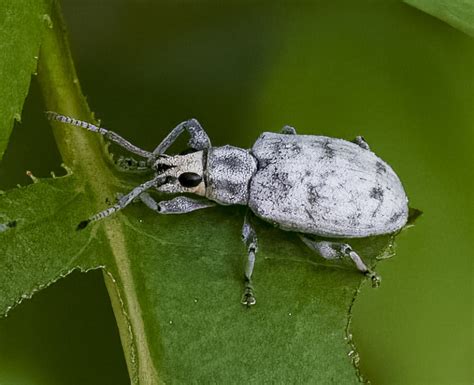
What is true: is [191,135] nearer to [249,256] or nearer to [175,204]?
[175,204]

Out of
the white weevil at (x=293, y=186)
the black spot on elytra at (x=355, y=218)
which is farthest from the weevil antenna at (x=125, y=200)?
the black spot on elytra at (x=355, y=218)

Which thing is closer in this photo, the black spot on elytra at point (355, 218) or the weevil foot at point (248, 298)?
the weevil foot at point (248, 298)

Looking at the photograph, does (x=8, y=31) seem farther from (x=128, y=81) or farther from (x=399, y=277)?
(x=399, y=277)

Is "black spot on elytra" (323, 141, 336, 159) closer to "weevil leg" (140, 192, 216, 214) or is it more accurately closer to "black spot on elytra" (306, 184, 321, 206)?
"black spot on elytra" (306, 184, 321, 206)

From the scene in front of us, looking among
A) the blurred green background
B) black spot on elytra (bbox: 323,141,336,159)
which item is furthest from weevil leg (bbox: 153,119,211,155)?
black spot on elytra (bbox: 323,141,336,159)

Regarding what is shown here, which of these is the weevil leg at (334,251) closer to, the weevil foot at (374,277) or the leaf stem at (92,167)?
the weevil foot at (374,277)

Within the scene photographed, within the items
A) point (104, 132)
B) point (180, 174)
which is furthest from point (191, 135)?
point (104, 132)

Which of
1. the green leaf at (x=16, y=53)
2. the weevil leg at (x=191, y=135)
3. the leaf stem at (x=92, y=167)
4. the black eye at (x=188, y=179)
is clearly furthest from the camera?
the weevil leg at (x=191, y=135)
